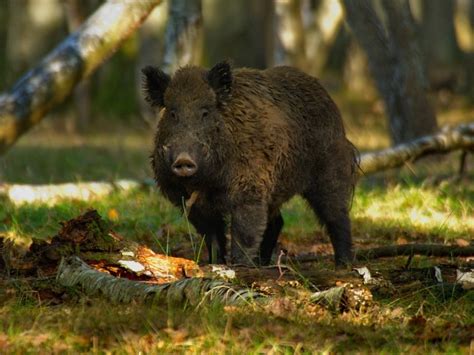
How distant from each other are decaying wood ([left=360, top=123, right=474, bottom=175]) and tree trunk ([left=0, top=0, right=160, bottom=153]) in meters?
3.22

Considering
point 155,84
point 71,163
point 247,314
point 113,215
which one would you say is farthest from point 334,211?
point 71,163

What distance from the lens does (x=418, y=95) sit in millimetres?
15570

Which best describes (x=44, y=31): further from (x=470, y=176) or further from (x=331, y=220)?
(x=331, y=220)

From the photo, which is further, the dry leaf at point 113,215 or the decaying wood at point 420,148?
the decaying wood at point 420,148

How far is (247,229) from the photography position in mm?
8281

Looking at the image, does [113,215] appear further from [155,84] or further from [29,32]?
[29,32]

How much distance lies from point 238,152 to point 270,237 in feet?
4.18

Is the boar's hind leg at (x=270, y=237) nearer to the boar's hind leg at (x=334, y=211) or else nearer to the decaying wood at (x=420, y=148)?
the boar's hind leg at (x=334, y=211)

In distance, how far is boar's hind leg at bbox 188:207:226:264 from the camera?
28.1 feet

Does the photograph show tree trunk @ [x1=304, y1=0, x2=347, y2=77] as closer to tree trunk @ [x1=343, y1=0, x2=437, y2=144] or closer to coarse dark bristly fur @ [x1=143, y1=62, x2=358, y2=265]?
tree trunk @ [x1=343, y1=0, x2=437, y2=144]

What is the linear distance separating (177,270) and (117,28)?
5.52 meters

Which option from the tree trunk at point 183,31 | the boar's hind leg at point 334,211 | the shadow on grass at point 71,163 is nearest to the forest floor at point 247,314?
the boar's hind leg at point 334,211

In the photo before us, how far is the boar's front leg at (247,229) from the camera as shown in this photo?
8.27m

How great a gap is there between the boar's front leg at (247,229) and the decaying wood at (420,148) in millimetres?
4210
